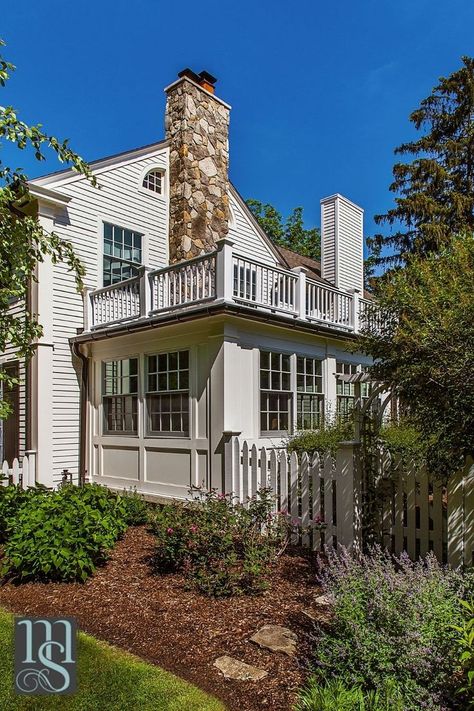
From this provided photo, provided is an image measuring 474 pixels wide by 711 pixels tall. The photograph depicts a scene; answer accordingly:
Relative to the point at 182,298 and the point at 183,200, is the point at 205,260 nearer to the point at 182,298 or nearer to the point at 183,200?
the point at 182,298

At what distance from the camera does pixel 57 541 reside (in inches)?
196

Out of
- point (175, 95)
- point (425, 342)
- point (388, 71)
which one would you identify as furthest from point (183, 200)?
point (425, 342)

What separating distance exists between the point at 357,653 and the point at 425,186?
61.0 ft

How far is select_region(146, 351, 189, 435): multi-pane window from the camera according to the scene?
27.4 feet

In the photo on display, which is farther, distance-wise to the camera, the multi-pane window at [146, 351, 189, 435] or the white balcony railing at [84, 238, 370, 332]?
the multi-pane window at [146, 351, 189, 435]

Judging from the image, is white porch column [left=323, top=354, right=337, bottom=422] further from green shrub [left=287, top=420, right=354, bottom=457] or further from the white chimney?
the white chimney

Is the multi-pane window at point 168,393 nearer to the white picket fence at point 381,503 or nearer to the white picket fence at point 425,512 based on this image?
the white picket fence at point 381,503

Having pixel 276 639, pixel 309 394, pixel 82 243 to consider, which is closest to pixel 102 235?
pixel 82 243

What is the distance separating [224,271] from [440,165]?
14.1 meters

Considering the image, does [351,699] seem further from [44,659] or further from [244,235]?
[244,235]

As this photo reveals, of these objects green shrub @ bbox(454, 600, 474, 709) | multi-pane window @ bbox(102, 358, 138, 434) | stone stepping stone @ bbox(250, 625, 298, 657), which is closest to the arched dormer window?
multi-pane window @ bbox(102, 358, 138, 434)

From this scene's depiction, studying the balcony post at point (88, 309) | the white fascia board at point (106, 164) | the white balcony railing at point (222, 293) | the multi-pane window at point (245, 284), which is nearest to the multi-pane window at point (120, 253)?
the balcony post at point (88, 309)

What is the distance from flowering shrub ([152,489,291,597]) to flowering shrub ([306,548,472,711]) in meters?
1.54

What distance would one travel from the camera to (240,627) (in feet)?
12.6
